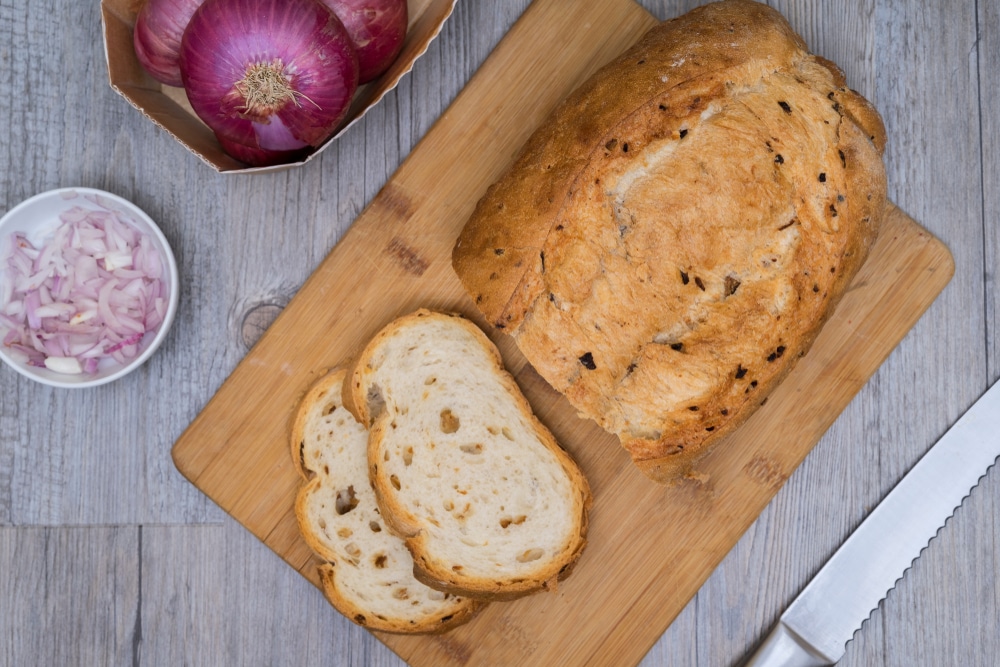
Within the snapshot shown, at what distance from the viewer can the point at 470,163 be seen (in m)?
1.90

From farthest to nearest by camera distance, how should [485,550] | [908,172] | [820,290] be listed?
1. [908,172]
2. [485,550]
3. [820,290]

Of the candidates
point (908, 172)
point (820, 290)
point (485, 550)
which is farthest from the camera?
Result: point (908, 172)

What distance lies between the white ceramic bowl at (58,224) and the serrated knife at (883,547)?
1.69 metres

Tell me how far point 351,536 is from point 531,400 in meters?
0.55

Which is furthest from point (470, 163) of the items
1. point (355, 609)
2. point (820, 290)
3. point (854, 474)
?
point (854, 474)

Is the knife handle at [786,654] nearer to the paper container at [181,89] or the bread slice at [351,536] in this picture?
the bread slice at [351,536]

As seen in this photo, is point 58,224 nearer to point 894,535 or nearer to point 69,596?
point 69,596

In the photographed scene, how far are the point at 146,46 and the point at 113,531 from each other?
4.00 feet

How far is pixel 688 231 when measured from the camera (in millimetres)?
1541

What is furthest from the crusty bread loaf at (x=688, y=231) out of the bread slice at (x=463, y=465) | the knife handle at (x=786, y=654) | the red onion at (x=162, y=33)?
the red onion at (x=162, y=33)

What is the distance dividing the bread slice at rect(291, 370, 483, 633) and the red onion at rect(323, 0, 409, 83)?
755 mm

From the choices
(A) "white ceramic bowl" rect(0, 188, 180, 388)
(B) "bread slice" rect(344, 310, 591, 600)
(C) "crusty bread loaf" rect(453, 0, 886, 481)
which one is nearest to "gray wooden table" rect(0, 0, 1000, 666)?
A: (A) "white ceramic bowl" rect(0, 188, 180, 388)

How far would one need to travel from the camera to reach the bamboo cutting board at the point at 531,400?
190 cm

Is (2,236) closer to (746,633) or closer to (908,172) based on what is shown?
(746,633)
